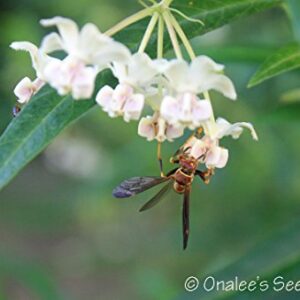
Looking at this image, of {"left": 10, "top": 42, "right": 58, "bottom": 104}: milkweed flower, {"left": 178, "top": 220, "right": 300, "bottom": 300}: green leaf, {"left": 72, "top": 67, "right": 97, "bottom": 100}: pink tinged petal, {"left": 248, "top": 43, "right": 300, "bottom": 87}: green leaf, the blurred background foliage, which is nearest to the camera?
{"left": 72, "top": 67, "right": 97, "bottom": 100}: pink tinged petal

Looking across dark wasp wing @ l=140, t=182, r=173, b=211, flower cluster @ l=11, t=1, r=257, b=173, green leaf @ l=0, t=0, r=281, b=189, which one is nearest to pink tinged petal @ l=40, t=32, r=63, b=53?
flower cluster @ l=11, t=1, r=257, b=173

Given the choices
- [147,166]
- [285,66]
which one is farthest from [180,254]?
[285,66]

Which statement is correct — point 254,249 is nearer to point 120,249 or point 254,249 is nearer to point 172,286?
point 172,286

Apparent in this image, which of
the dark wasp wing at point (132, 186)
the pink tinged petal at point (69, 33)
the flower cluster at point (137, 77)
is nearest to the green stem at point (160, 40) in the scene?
the flower cluster at point (137, 77)

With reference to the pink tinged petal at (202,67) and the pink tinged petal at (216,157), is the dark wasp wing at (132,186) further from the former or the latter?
the pink tinged petal at (202,67)

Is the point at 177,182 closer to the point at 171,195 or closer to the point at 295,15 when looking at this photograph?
the point at 295,15

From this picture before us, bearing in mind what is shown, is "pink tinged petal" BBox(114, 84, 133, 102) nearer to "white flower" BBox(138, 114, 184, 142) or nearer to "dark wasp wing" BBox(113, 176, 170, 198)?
"white flower" BBox(138, 114, 184, 142)

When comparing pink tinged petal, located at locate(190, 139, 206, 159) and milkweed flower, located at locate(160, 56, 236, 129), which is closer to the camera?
milkweed flower, located at locate(160, 56, 236, 129)
